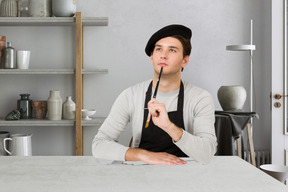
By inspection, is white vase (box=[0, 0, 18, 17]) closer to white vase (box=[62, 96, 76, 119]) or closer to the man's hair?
white vase (box=[62, 96, 76, 119])

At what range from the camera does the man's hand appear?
1.36 m

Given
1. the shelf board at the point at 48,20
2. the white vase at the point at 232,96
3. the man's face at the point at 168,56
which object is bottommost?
the white vase at the point at 232,96

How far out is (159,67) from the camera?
1544 millimetres

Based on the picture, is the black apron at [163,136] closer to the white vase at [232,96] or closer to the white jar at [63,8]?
the white vase at [232,96]

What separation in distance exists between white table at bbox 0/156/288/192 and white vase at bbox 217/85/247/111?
1.60m

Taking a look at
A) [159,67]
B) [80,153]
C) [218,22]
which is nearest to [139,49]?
[218,22]

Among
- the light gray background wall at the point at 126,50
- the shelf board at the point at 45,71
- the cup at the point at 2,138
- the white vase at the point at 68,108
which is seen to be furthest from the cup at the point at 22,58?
the cup at the point at 2,138

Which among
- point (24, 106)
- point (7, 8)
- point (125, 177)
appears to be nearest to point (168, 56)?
point (125, 177)

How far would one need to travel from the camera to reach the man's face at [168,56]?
5.09 feet

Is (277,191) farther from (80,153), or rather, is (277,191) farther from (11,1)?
(11,1)

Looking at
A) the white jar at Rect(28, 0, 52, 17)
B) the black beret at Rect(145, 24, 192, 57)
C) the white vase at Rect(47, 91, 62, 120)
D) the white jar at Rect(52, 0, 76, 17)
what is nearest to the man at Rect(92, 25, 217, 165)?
the black beret at Rect(145, 24, 192, 57)

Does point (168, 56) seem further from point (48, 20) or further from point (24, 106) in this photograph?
point (24, 106)

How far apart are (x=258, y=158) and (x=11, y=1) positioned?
2783 mm

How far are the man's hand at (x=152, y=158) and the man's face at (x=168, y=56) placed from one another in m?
0.38
